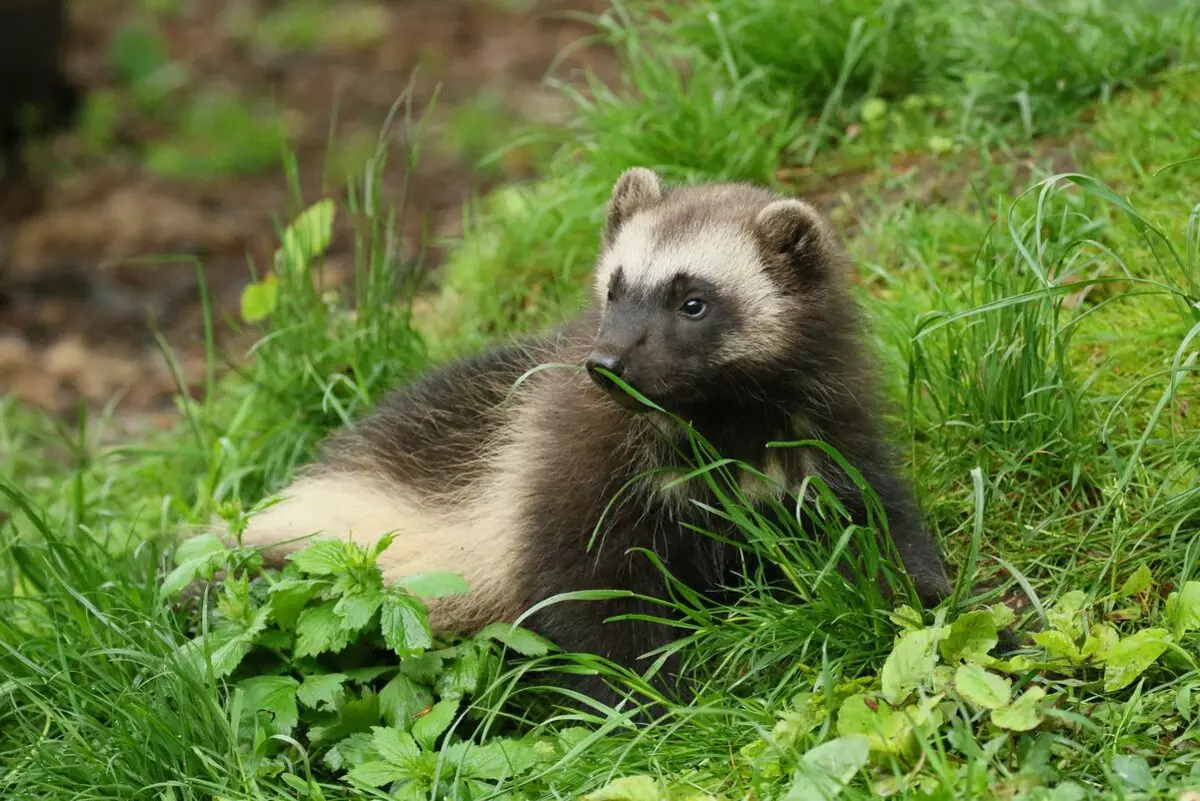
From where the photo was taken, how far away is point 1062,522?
161 inches

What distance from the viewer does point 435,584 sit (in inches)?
146

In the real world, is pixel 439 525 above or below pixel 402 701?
above

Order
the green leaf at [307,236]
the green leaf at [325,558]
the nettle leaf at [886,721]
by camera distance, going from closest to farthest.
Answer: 1. the nettle leaf at [886,721]
2. the green leaf at [325,558]
3. the green leaf at [307,236]

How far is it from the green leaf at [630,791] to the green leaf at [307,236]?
9.61ft

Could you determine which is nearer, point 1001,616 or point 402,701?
point 1001,616

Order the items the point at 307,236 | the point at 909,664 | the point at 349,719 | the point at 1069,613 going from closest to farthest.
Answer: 1. the point at 909,664
2. the point at 1069,613
3. the point at 349,719
4. the point at 307,236

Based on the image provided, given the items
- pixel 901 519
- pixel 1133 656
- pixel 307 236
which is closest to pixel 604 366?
pixel 901 519

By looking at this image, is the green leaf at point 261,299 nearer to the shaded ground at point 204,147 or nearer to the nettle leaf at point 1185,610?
the shaded ground at point 204,147

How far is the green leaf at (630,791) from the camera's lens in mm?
3104

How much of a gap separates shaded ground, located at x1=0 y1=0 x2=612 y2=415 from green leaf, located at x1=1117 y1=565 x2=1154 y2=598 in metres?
5.21

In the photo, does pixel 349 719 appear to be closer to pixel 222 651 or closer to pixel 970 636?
pixel 222 651

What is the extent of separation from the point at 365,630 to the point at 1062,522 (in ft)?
6.87

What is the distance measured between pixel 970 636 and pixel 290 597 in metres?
1.88

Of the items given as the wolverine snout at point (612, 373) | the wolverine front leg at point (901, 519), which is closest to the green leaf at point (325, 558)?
the wolverine snout at point (612, 373)
